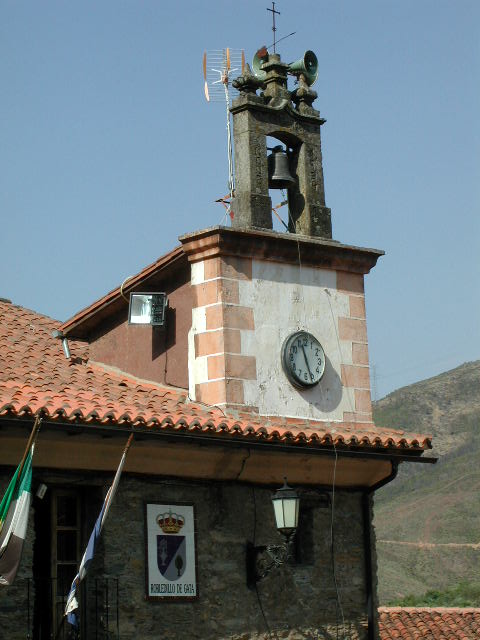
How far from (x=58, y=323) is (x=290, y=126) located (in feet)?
14.9

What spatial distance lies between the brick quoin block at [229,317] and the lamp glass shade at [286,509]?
2443 millimetres

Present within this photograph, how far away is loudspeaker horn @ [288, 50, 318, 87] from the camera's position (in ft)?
60.1

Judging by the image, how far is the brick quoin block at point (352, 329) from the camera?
17.8m

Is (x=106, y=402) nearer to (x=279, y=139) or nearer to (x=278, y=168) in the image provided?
(x=278, y=168)

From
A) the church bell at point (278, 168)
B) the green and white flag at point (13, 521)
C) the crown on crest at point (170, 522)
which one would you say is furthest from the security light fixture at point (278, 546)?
the church bell at point (278, 168)

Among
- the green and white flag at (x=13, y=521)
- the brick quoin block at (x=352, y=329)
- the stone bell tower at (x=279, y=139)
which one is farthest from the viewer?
the brick quoin block at (x=352, y=329)

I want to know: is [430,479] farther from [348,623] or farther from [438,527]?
Answer: [348,623]

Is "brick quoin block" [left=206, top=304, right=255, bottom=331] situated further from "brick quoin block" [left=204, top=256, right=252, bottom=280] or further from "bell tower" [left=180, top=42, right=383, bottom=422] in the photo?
"brick quoin block" [left=204, top=256, right=252, bottom=280]

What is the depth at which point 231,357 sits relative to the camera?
54.5 feet

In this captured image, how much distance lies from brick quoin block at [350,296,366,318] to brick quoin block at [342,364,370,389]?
2.30 feet

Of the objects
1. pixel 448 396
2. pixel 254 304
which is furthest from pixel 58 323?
pixel 448 396

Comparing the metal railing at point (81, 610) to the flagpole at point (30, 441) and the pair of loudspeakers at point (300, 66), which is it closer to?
the flagpole at point (30, 441)

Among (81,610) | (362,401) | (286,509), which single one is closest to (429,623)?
(362,401)

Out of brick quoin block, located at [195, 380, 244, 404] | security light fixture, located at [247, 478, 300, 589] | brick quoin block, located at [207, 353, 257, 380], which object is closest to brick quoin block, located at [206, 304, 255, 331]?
brick quoin block, located at [207, 353, 257, 380]
